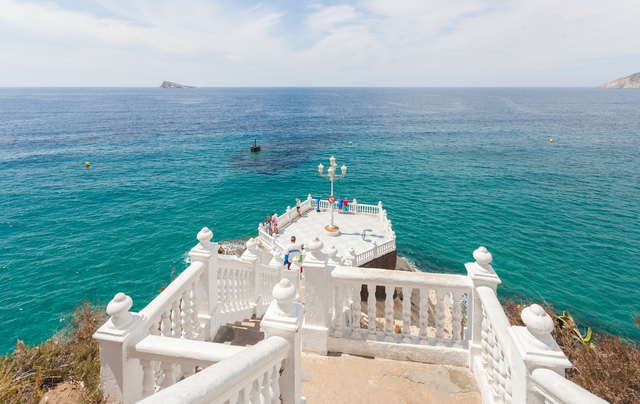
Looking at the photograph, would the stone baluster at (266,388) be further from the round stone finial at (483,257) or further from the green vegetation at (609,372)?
the green vegetation at (609,372)

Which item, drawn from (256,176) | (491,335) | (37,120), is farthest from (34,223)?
(37,120)

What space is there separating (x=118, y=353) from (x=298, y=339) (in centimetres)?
199

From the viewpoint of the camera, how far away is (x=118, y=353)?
3516 mm

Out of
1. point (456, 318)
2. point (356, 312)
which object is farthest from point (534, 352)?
point (356, 312)

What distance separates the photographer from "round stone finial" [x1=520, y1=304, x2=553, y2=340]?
10.2ft

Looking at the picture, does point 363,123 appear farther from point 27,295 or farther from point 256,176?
point 27,295

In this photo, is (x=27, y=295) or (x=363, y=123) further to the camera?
(x=363, y=123)

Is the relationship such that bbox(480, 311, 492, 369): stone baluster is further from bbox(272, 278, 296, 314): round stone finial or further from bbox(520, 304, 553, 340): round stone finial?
bbox(272, 278, 296, 314): round stone finial

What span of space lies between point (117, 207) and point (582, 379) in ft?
122

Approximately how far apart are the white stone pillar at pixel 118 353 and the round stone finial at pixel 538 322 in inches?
164

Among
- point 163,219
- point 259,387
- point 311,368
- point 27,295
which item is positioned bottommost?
point 27,295

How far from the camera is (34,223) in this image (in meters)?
28.7

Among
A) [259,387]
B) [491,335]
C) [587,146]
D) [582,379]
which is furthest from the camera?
[587,146]

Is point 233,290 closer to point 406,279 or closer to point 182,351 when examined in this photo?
point 406,279
